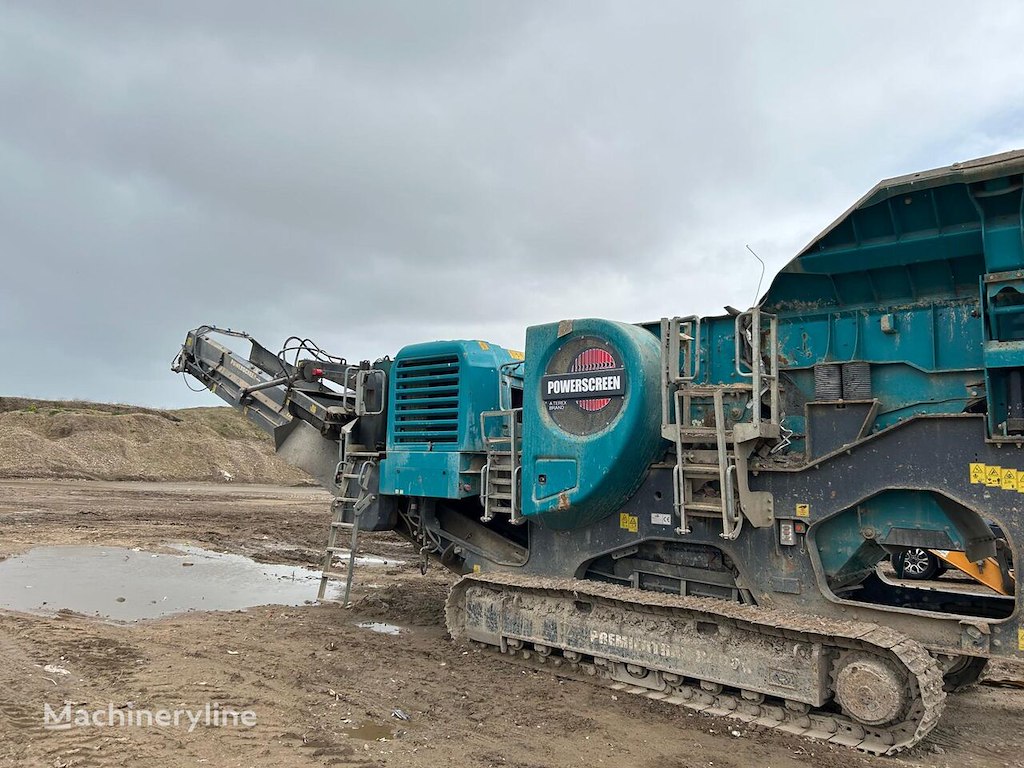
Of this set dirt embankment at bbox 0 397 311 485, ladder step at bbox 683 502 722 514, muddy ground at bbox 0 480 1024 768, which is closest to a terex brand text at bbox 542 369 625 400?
ladder step at bbox 683 502 722 514

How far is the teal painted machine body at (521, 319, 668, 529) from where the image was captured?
567cm

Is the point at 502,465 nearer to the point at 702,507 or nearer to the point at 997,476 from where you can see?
the point at 702,507

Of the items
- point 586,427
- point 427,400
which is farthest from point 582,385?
point 427,400

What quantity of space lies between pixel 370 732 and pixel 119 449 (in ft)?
104

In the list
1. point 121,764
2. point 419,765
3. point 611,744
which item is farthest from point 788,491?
point 121,764

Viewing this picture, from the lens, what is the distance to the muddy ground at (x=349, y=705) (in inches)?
162

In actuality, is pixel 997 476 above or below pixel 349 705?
above

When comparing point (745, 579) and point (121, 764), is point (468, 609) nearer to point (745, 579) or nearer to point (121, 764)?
point (745, 579)

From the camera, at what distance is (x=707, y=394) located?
17.4 feet

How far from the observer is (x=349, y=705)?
16.1ft

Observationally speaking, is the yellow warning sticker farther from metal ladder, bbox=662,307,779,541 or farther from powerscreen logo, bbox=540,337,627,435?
powerscreen logo, bbox=540,337,627,435

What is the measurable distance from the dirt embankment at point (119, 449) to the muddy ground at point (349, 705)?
79.9ft

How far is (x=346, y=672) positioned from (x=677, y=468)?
2947 mm

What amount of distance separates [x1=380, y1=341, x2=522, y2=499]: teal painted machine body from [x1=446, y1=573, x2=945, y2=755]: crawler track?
1.14 metres
